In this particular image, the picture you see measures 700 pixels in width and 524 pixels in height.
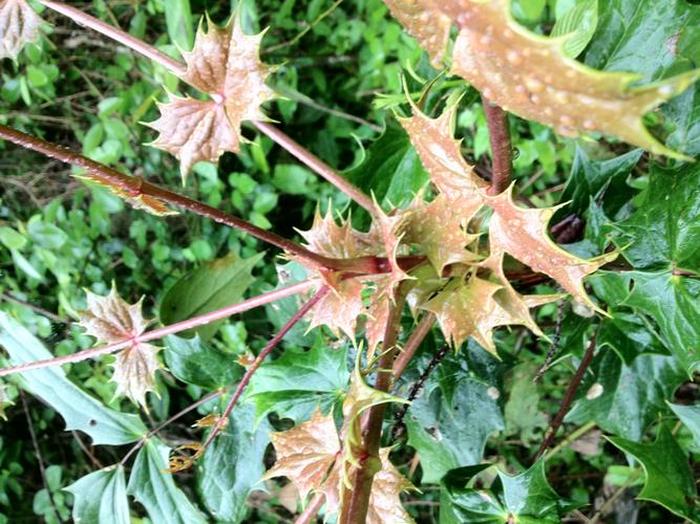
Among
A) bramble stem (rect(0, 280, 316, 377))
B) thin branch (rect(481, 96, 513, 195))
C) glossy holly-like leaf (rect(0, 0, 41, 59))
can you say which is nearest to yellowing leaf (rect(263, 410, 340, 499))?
bramble stem (rect(0, 280, 316, 377))

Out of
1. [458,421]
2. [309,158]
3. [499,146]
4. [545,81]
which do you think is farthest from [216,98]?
[458,421]

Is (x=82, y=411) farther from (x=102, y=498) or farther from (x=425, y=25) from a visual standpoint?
(x=425, y=25)

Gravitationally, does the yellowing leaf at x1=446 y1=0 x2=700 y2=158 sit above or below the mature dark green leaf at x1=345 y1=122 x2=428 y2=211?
above

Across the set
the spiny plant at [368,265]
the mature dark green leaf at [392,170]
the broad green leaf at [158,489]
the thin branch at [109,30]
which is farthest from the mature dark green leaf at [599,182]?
the broad green leaf at [158,489]

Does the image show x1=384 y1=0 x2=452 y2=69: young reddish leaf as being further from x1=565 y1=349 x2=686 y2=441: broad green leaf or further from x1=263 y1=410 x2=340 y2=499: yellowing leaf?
x1=565 y1=349 x2=686 y2=441: broad green leaf

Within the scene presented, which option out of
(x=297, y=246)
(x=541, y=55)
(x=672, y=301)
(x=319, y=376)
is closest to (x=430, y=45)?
(x=541, y=55)

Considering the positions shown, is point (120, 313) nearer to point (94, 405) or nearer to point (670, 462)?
point (94, 405)
